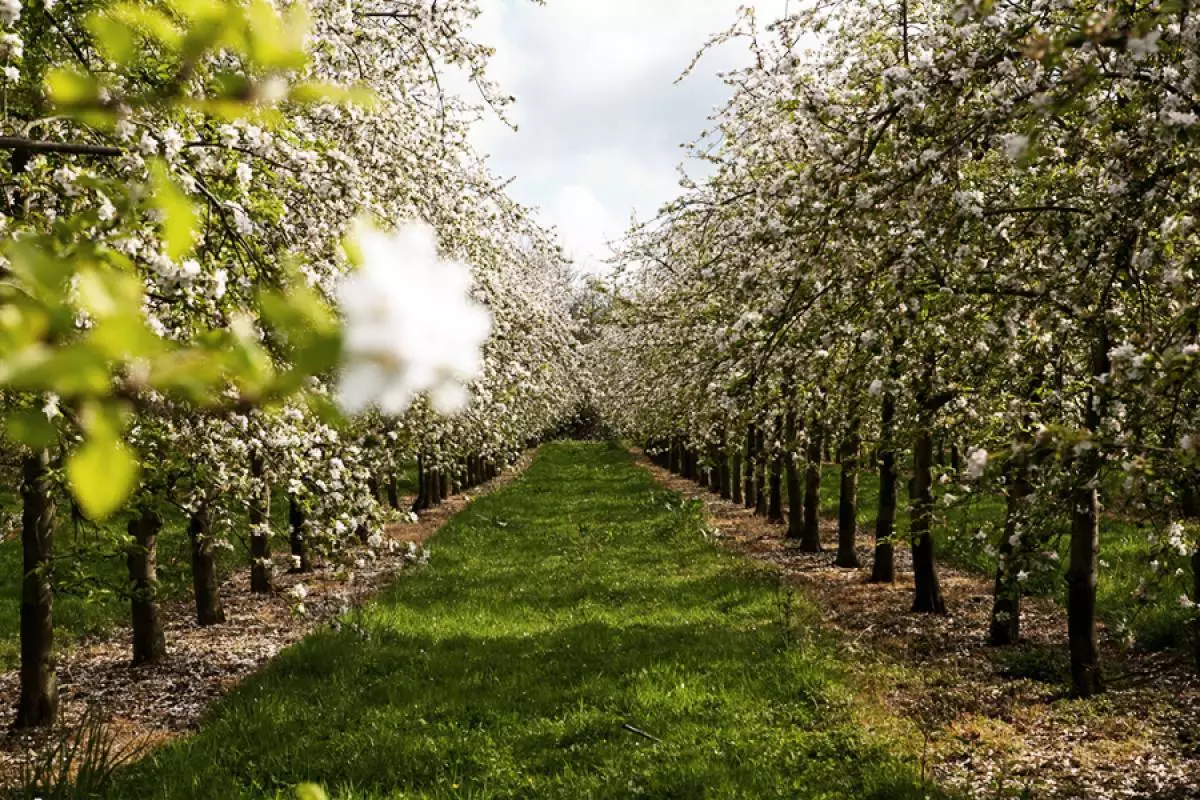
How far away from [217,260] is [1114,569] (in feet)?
43.5

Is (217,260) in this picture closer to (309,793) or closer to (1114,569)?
(309,793)

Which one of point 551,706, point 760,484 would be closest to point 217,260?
point 551,706

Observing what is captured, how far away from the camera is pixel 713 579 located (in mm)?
15070

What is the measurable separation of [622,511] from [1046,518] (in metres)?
20.8

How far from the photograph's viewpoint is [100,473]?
0.81 m

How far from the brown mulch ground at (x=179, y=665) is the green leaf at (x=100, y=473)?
20.5ft

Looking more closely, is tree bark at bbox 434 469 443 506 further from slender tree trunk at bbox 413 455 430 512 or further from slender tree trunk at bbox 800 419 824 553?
slender tree trunk at bbox 800 419 824 553

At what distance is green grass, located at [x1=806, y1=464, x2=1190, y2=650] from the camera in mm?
5422

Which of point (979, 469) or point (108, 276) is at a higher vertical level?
point (108, 276)

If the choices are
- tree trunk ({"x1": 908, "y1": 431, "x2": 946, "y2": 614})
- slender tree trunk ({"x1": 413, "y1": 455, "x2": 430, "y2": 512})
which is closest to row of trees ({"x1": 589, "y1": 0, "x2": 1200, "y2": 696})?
tree trunk ({"x1": 908, "y1": 431, "x2": 946, "y2": 614})

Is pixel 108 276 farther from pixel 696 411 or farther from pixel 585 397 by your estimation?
pixel 585 397

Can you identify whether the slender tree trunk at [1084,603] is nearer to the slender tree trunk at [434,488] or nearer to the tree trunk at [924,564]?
the tree trunk at [924,564]

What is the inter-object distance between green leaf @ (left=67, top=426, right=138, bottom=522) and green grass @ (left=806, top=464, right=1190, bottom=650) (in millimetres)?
4776

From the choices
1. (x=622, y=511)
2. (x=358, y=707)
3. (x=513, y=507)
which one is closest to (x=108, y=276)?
(x=358, y=707)
